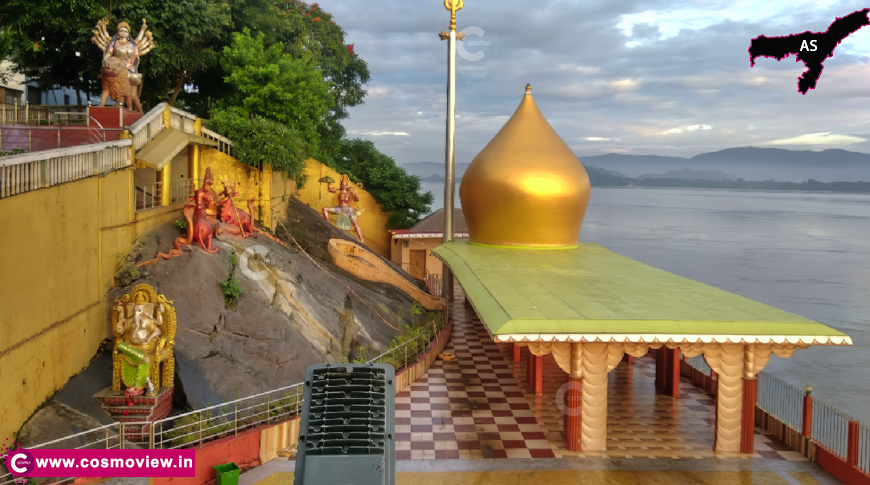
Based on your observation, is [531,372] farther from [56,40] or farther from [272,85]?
[56,40]

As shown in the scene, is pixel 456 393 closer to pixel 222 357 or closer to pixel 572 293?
pixel 572 293

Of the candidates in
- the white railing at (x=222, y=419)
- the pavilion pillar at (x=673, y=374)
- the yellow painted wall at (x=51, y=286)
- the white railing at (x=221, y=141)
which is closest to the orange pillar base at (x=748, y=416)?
the pavilion pillar at (x=673, y=374)

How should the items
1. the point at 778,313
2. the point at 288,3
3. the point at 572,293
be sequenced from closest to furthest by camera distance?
the point at 778,313 → the point at 572,293 → the point at 288,3

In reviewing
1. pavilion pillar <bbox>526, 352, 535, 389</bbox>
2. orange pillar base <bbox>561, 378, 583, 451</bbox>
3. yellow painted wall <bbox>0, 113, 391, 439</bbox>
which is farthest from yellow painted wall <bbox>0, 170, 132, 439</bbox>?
pavilion pillar <bbox>526, 352, 535, 389</bbox>

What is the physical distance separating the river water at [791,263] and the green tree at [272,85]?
86.5ft

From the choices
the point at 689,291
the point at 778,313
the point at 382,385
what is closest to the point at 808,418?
the point at 778,313

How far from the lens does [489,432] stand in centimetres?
1309

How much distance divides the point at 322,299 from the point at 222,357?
15.0ft

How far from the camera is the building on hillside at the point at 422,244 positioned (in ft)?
105

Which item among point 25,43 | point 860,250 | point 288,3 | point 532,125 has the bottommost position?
point 860,250

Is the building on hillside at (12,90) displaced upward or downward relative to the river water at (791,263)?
upward

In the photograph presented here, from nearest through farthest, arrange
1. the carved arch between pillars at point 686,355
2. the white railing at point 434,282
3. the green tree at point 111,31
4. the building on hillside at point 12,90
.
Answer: the carved arch between pillars at point 686,355
the green tree at point 111,31
the white railing at point 434,282
the building on hillside at point 12,90

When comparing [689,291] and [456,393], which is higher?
[689,291]

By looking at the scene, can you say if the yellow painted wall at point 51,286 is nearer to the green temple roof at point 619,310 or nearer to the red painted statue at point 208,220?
the red painted statue at point 208,220
